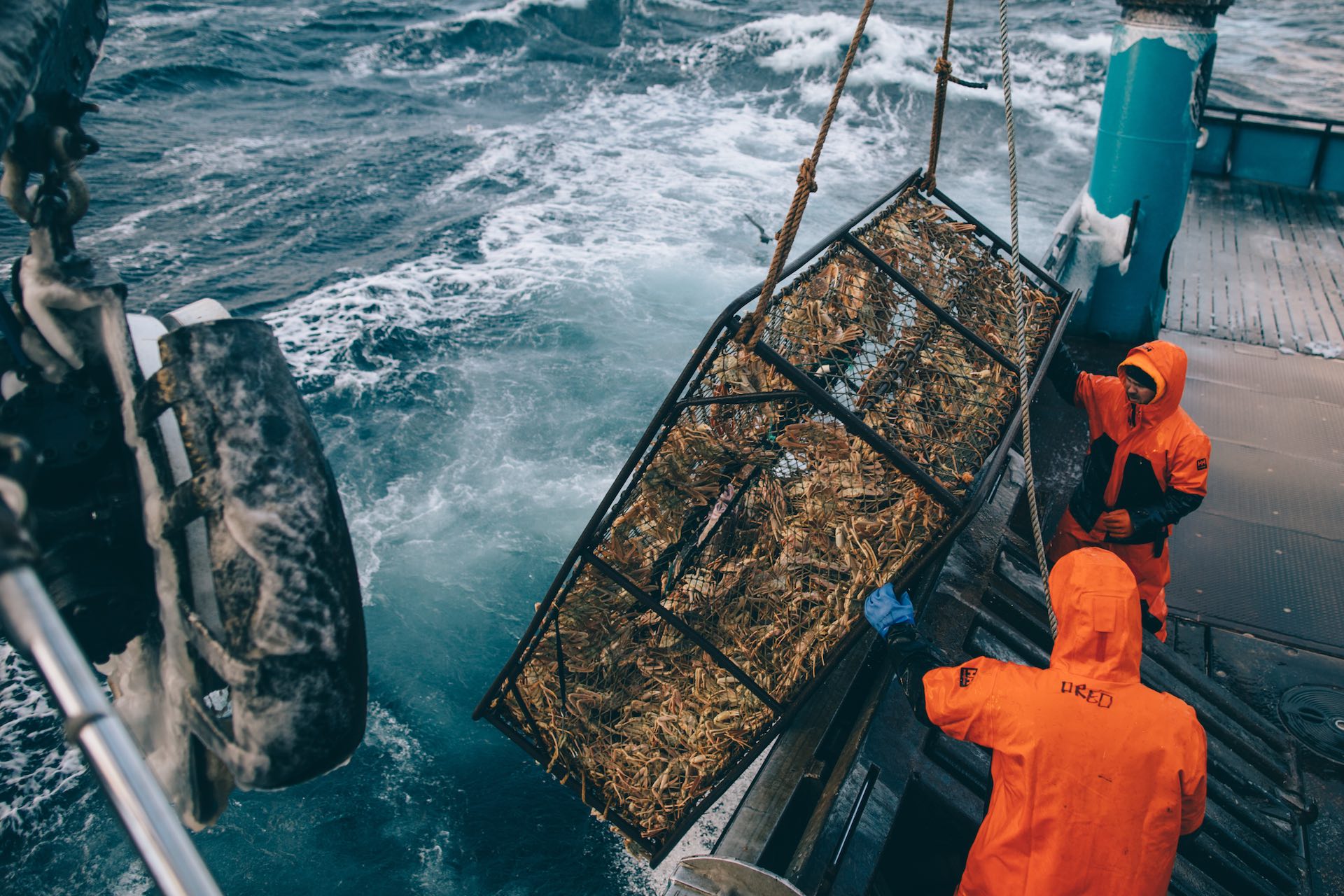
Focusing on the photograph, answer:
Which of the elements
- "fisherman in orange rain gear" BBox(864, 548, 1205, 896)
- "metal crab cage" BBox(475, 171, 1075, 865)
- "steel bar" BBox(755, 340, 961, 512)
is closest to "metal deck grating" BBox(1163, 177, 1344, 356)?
"metal crab cage" BBox(475, 171, 1075, 865)

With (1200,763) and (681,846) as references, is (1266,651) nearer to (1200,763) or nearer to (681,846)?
(1200,763)

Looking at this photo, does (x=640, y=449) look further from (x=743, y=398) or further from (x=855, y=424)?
(x=855, y=424)

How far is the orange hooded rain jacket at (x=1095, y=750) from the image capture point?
8.59 ft

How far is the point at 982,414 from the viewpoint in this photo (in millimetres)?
3977

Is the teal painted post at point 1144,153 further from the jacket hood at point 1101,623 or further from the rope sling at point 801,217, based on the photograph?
the jacket hood at point 1101,623

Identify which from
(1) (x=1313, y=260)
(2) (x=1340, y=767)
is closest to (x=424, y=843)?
(2) (x=1340, y=767)

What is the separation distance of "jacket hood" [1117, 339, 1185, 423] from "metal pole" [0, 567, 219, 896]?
14.0 ft

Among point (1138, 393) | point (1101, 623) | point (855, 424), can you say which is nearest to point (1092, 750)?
point (1101, 623)

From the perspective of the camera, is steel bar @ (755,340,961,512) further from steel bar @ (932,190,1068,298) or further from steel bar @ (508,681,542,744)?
steel bar @ (932,190,1068,298)

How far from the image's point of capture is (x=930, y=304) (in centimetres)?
412

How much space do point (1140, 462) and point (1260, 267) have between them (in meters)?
7.41

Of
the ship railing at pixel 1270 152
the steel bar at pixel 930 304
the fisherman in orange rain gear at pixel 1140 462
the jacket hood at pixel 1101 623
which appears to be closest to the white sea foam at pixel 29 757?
the steel bar at pixel 930 304

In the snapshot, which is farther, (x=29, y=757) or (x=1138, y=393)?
(x=29, y=757)

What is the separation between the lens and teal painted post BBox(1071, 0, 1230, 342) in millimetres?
6523
